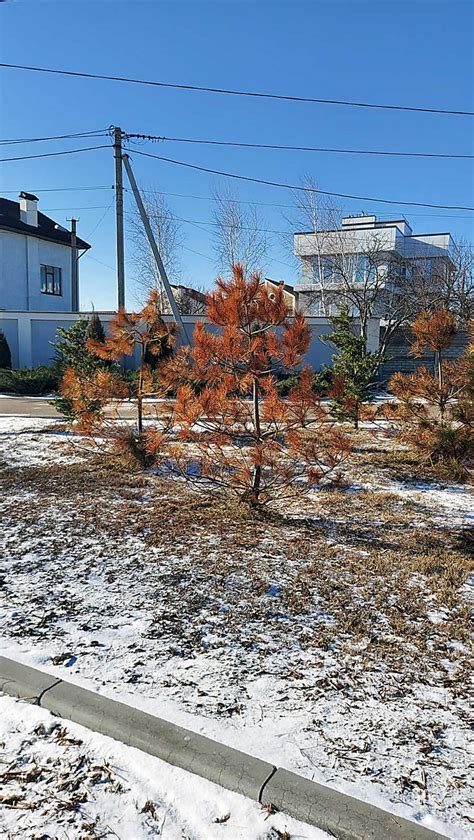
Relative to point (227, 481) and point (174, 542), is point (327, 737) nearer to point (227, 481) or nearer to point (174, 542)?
point (174, 542)

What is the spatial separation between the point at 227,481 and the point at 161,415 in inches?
59.4

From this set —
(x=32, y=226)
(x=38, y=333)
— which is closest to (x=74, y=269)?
(x=32, y=226)

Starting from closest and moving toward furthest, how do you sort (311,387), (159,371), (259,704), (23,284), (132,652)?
(259,704) → (132,652) → (311,387) → (159,371) → (23,284)

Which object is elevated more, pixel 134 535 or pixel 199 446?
pixel 199 446

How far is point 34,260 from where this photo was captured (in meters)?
25.5

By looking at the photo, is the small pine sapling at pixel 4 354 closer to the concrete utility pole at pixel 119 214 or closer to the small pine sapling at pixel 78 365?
the concrete utility pole at pixel 119 214

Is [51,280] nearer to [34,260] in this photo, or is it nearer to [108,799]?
[34,260]

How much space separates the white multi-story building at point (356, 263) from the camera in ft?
80.7

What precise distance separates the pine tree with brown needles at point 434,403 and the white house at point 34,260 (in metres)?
21.1

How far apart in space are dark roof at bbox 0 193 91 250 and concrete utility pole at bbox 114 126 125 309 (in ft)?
33.2

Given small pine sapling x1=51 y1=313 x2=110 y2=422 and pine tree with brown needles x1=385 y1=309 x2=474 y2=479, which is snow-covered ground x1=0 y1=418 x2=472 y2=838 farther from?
small pine sapling x1=51 y1=313 x2=110 y2=422

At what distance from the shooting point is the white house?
2445 centimetres

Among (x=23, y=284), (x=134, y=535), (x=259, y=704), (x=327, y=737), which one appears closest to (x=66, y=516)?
(x=134, y=535)

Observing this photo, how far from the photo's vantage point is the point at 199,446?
466 cm
